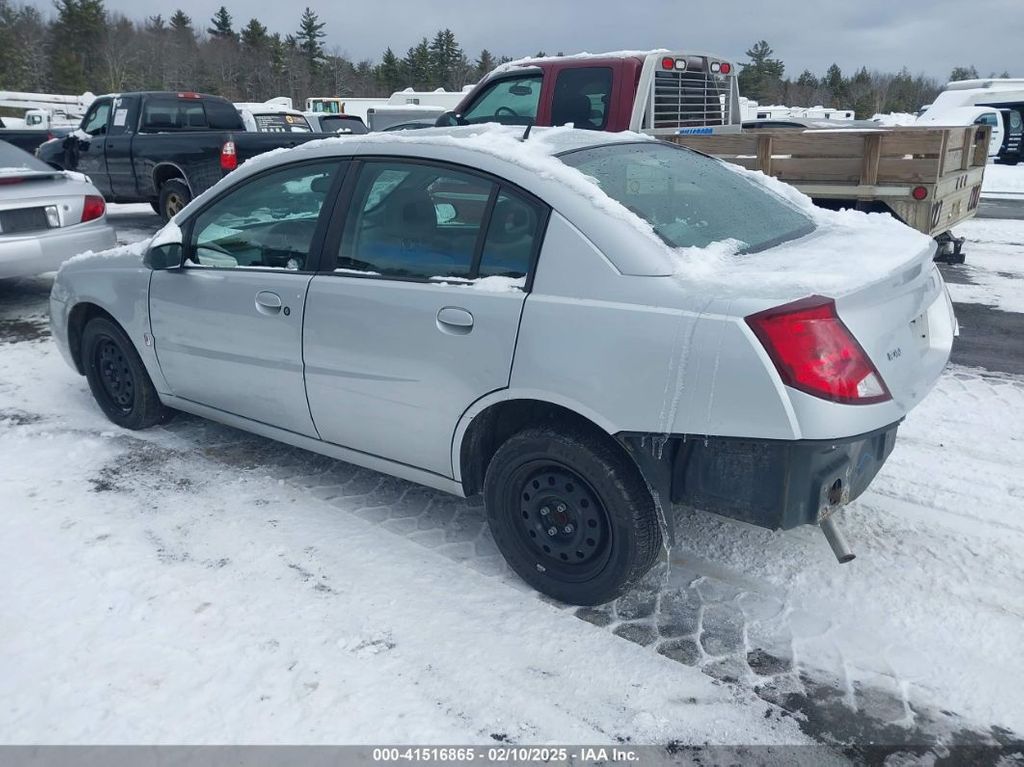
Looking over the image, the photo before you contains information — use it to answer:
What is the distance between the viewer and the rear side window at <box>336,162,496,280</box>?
320 cm

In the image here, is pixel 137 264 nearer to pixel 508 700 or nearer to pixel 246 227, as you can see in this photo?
pixel 246 227

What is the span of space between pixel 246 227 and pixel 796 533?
9.56ft

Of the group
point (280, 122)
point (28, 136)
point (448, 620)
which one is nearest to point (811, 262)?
point (448, 620)

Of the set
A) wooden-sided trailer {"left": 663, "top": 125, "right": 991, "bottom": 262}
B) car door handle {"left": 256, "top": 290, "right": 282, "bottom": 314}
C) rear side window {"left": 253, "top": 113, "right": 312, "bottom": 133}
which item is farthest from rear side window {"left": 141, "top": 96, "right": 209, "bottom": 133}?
car door handle {"left": 256, "top": 290, "right": 282, "bottom": 314}

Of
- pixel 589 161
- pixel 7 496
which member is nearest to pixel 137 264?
pixel 7 496

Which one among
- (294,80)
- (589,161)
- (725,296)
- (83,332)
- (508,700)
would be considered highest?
(294,80)

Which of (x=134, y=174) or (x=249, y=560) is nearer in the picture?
(x=249, y=560)

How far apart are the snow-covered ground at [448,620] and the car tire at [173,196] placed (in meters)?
7.82

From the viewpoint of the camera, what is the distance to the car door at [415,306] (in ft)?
10.0

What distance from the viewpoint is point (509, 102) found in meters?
8.14

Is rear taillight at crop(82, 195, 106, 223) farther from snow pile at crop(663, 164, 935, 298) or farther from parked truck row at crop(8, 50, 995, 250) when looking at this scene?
snow pile at crop(663, 164, 935, 298)

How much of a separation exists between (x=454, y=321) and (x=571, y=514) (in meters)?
0.84

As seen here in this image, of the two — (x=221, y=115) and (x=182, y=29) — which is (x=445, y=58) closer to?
(x=182, y=29)

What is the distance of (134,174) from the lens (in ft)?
38.4
